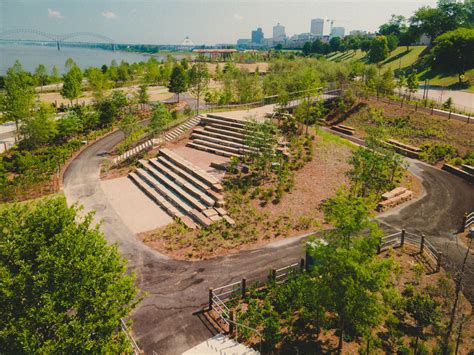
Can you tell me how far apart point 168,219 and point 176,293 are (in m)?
7.03

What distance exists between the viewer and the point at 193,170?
86.0ft

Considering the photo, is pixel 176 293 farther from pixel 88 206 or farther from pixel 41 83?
pixel 41 83

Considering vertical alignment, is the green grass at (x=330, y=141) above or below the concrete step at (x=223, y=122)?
below

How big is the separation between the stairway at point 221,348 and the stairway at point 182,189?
841 centimetres

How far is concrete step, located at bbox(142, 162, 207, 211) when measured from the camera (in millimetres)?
22797

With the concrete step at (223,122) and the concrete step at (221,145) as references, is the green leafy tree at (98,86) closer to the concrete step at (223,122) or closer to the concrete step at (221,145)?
the concrete step at (223,122)

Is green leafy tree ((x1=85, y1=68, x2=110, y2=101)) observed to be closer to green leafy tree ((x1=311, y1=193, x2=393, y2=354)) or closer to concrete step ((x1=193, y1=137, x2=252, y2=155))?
concrete step ((x1=193, y1=137, x2=252, y2=155))

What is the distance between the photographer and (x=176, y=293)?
51.6 ft

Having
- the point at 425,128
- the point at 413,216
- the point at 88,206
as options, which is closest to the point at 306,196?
the point at 413,216

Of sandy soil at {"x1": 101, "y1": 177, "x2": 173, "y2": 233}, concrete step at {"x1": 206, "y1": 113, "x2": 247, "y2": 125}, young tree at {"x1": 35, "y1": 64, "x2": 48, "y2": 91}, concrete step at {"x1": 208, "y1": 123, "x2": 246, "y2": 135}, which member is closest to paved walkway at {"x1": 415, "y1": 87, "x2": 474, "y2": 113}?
concrete step at {"x1": 206, "y1": 113, "x2": 247, "y2": 125}

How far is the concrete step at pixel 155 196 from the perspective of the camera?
73.9 feet

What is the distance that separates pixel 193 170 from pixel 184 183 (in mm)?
1470

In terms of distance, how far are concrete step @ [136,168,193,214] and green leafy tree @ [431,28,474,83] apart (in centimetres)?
5526

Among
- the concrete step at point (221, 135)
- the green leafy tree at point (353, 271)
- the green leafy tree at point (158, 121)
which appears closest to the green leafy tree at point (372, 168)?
the concrete step at point (221, 135)
